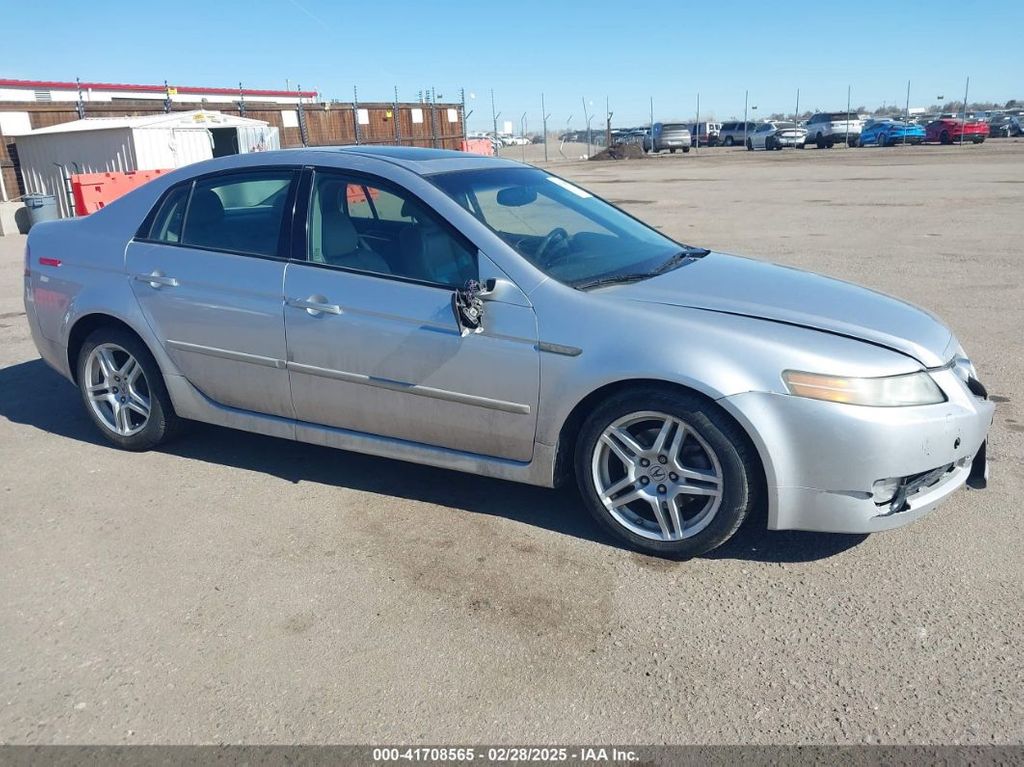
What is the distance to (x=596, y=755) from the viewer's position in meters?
2.57

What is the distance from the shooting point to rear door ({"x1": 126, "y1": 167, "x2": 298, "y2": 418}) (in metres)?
4.31

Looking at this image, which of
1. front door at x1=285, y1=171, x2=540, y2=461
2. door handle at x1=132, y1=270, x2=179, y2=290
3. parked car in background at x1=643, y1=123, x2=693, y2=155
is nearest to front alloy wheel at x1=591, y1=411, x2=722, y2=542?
front door at x1=285, y1=171, x2=540, y2=461

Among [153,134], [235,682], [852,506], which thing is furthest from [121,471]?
[153,134]

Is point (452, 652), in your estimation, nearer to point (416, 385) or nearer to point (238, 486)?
point (416, 385)

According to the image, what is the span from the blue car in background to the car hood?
148 feet

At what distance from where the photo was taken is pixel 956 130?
139 feet

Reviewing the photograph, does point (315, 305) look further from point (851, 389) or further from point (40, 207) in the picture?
point (40, 207)

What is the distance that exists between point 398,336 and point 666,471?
1.33 meters

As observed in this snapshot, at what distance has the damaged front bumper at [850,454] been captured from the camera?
10.7 feet

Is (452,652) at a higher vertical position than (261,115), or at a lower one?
lower

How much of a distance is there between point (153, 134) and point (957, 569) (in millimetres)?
19465

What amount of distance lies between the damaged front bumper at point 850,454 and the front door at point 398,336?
97cm

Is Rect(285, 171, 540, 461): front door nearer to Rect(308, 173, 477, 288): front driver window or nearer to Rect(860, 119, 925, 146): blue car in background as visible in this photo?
Rect(308, 173, 477, 288): front driver window

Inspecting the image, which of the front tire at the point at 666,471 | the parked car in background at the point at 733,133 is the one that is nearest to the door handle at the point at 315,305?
the front tire at the point at 666,471
